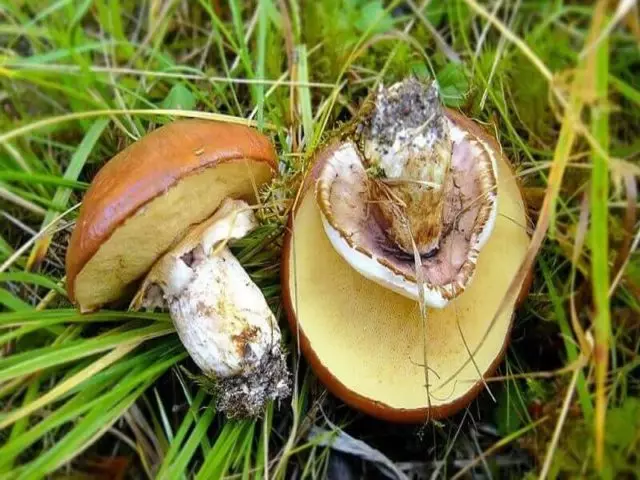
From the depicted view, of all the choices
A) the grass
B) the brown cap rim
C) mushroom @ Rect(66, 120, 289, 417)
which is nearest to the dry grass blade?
the grass

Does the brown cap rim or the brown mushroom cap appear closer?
the brown mushroom cap

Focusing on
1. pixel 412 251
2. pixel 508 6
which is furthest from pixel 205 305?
pixel 508 6

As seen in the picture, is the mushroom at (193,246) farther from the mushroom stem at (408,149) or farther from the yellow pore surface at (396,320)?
the mushroom stem at (408,149)

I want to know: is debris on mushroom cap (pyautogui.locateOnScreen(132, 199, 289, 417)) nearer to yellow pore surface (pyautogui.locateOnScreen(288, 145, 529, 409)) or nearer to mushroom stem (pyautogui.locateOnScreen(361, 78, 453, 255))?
yellow pore surface (pyautogui.locateOnScreen(288, 145, 529, 409))

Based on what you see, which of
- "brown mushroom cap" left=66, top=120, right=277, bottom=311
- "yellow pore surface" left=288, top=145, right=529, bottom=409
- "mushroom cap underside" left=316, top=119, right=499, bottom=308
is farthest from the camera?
"yellow pore surface" left=288, top=145, right=529, bottom=409

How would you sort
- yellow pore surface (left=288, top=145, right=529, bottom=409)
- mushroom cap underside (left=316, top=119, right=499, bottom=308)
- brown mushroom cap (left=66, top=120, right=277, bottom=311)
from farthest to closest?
1. yellow pore surface (left=288, top=145, right=529, bottom=409)
2. mushroom cap underside (left=316, top=119, right=499, bottom=308)
3. brown mushroom cap (left=66, top=120, right=277, bottom=311)

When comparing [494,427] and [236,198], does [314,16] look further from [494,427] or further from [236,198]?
[494,427]
